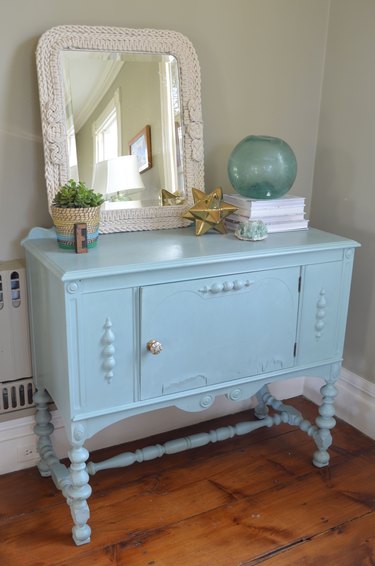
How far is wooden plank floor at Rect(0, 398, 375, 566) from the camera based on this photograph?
1616 millimetres

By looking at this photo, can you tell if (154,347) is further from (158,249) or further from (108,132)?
(108,132)

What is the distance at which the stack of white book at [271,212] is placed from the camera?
1.84 metres

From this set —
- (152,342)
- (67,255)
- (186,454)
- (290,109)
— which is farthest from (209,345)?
(290,109)

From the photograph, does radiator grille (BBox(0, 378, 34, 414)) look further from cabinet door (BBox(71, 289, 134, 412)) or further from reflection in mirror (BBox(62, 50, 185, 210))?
reflection in mirror (BBox(62, 50, 185, 210))

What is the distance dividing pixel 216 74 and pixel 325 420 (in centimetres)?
124

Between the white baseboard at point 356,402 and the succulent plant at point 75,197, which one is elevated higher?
the succulent plant at point 75,197

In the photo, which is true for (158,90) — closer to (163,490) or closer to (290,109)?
(290,109)

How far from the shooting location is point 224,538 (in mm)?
1678

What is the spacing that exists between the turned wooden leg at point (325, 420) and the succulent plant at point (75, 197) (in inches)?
38.5

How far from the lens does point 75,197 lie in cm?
160

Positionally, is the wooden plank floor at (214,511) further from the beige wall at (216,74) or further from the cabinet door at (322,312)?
the beige wall at (216,74)

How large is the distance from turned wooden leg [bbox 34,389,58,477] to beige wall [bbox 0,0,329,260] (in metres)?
0.47

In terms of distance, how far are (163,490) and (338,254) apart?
95 centimetres

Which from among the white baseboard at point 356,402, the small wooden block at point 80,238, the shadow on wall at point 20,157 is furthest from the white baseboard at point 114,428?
the small wooden block at point 80,238
